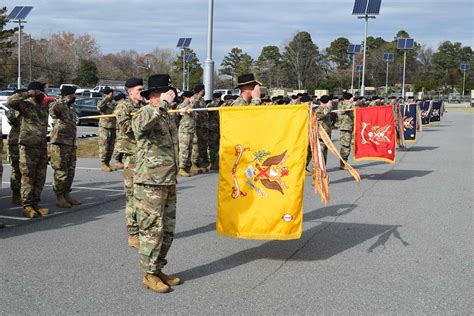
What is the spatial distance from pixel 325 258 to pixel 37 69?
206ft

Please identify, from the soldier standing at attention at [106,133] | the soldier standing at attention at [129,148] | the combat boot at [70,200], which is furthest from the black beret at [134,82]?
the soldier standing at attention at [106,133]

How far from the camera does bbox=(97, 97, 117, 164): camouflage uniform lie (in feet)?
46.1

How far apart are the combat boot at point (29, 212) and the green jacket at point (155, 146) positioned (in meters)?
3.68

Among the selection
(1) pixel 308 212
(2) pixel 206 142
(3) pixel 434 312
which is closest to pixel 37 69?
(2) pixel 206 142

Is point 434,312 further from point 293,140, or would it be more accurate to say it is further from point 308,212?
point 308,212

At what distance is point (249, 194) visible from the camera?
6.38 m

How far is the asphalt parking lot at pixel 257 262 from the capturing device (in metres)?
5.14

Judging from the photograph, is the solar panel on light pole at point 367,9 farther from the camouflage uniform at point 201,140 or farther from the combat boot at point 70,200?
the combat boot at point 70,200

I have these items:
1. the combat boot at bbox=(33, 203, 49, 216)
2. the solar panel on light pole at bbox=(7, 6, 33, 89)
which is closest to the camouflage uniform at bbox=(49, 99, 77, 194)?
the combat boot at bbox=(33, 203, 49, 216)

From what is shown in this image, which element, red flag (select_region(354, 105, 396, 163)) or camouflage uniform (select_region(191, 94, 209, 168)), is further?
camouflage uniform (select_region(191, 94, 209, 168))

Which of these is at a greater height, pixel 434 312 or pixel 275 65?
pixel 275 65

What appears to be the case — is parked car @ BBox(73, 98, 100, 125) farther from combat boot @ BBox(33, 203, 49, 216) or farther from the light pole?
combat boot @ BBox(33, 203, 49, 216)

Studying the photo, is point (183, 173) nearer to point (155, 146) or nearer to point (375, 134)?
point (375, 134)

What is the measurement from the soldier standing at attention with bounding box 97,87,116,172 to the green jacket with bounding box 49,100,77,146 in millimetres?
4556
